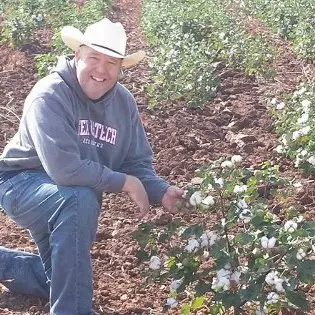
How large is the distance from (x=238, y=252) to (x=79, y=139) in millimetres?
849

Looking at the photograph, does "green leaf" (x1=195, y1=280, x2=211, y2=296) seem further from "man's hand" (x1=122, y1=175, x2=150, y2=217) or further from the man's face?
the man's face

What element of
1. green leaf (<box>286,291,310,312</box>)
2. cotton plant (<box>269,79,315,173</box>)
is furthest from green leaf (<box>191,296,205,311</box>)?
cotton plant (<box>269,79,315,173</box>)

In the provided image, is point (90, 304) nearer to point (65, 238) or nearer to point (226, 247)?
point (65, 238)

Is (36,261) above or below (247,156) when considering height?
below

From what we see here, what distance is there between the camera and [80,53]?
3.50m

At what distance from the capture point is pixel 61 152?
10.6ft

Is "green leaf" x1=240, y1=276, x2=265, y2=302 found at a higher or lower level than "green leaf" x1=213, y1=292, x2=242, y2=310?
higher

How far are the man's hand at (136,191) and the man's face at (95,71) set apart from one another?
0.40 metres

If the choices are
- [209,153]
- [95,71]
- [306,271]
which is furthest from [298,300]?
[209,153]

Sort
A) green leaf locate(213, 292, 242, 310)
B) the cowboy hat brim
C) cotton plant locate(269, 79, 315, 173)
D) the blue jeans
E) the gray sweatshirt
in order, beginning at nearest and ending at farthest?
green leaf locate(213, 292, 242, 310) → the blue jeans → the gray sweatshirt → the cowboy hat brim → cotton plant locate(269, 79, 315, 173)

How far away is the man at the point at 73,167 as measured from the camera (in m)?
3.17

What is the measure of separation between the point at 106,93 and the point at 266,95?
9.95 ft

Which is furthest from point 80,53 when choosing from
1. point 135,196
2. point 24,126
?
point 135,196

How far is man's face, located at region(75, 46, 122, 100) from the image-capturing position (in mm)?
3418
